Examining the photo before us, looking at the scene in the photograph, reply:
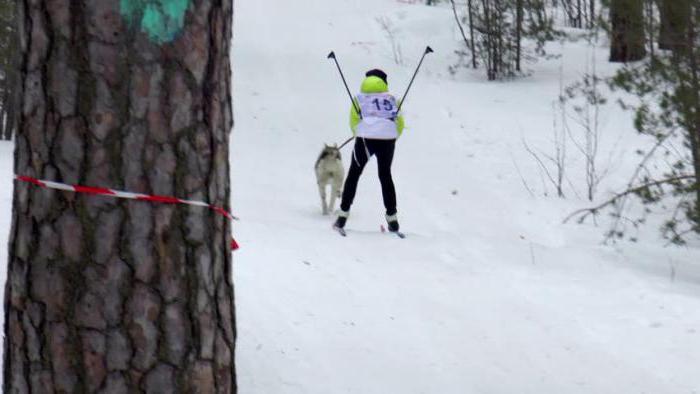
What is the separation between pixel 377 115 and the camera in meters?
10.6

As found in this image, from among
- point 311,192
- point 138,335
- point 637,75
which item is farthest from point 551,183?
point 138,335

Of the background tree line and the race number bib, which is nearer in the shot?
the background tree line

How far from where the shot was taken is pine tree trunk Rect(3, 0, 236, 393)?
2.98m

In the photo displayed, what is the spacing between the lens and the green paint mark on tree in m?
2.98

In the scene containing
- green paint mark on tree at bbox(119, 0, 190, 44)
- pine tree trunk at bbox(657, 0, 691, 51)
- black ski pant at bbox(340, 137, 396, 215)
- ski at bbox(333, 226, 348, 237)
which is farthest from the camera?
ski at bbox(333, 226, 348, 237)

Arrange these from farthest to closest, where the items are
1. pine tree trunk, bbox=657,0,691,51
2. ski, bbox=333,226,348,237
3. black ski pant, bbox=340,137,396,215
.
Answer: ski, bbox=333,226,348,237
black ski pant, bbox=340,137,396,215
pine tree trunk, bbox=657,0,691,51

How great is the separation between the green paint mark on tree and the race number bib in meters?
7.63

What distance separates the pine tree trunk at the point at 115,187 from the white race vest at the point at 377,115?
294 inches

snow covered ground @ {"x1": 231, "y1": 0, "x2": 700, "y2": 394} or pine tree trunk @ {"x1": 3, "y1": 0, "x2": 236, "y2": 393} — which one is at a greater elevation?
pine tree trunk @ {"x1": 3, "y1": 0, "x2": 236, "y2": 393}

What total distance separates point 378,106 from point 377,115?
0.30 ft

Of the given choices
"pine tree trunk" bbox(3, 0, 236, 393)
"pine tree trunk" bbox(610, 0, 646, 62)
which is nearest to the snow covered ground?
"pine tree trunk" bbox(610, 0, 646, 62)

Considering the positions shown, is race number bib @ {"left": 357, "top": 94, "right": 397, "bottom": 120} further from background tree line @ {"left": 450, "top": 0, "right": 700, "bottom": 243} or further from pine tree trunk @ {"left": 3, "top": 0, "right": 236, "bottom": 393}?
pine tree trunk @ {"left": 3, "top": 0, "right": 236, "bottom": 393}

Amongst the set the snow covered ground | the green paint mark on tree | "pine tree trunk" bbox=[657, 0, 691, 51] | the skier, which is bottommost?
the snow covered ground

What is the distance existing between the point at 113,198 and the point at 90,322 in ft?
1.20
